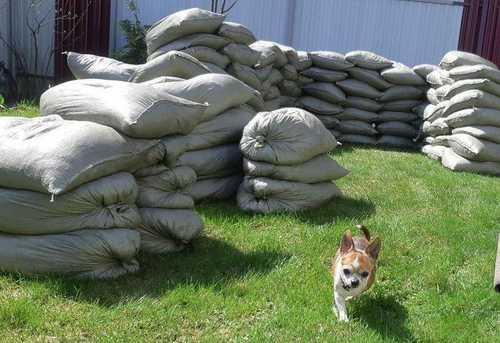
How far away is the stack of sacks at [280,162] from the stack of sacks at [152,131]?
770mm

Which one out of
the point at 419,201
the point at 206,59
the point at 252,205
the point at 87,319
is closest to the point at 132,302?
the point at 87,319

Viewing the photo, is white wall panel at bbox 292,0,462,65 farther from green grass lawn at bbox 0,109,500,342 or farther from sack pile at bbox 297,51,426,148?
green grass lawn at bbox 0,109,500,342

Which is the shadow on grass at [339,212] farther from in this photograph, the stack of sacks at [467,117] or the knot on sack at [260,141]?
the stack of sacks at [467,117]

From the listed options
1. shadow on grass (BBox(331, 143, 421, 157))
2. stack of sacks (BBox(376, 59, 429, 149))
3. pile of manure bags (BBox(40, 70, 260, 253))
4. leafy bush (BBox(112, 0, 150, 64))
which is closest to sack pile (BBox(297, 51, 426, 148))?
stack of sacks (BBox(376, 59, 429, 149))

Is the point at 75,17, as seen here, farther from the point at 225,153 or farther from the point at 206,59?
the point at 225,153

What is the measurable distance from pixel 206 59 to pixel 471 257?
3.28 metres

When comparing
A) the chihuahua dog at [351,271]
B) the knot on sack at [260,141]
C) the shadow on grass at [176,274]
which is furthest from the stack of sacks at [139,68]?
the chihuahua dog at [351,271]

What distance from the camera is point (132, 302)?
296 cm

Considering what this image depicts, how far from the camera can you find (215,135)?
4.65m

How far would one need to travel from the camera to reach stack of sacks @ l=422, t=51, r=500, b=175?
659cm

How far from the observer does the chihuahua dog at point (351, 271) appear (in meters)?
2.81

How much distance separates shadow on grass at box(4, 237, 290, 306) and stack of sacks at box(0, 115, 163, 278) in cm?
9

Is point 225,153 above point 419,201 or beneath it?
above

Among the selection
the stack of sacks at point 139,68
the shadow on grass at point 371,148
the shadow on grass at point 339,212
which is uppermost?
the stack of sacks at point 139,68
